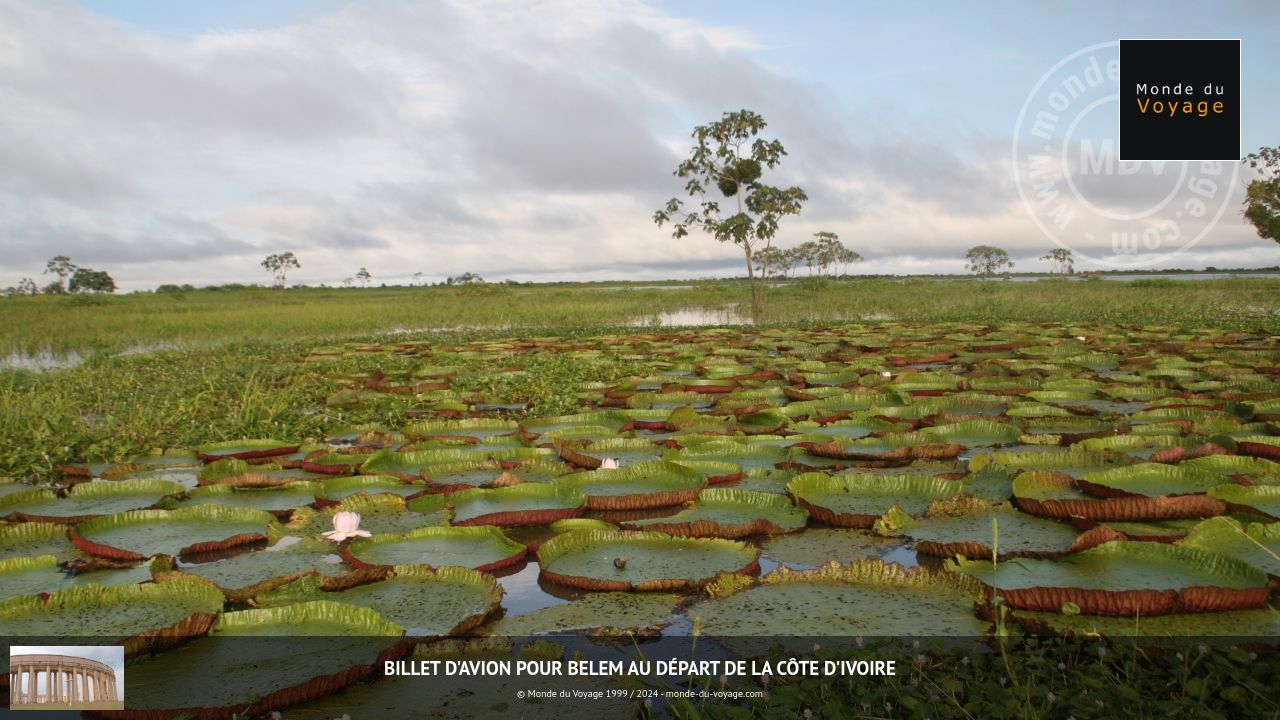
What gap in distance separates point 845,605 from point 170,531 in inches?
120

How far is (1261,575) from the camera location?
7.94ft

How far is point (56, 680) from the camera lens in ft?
6.85

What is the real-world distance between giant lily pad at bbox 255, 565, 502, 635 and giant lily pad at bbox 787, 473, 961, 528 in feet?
5.23

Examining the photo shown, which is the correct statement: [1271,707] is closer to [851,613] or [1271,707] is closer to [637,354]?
[851,613]

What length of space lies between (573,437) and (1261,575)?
388cm

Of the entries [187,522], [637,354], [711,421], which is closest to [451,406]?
[711,421]

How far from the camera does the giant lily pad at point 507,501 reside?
366 centimetres

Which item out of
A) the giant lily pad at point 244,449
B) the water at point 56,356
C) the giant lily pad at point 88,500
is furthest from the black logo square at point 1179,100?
the water at point 56,356

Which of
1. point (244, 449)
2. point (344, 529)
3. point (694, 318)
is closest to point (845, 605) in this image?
point (344, 529)

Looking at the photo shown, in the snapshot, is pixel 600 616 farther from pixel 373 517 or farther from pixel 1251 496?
pixel 1251 496

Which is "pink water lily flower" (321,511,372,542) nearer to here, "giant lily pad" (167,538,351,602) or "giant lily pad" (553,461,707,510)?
"giant lily pad" (167,538,351,602)

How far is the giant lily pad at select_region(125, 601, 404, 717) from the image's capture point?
6.61 ft

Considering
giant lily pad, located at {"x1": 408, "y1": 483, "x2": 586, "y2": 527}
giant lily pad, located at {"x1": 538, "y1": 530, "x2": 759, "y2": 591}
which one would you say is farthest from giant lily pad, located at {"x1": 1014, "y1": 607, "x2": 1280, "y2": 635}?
giant lily pad, located at {"x1": 408, "y1": 483, "x2": 586, "y2": 527}

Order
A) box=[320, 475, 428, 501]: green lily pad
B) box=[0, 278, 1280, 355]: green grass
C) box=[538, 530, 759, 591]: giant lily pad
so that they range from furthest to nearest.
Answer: box=[0, 278, 1280, 355]: green grass, box=[320, 475, 428, 501]: green lily pad, box=[538, 530, 759, 591]: giant lily pad
